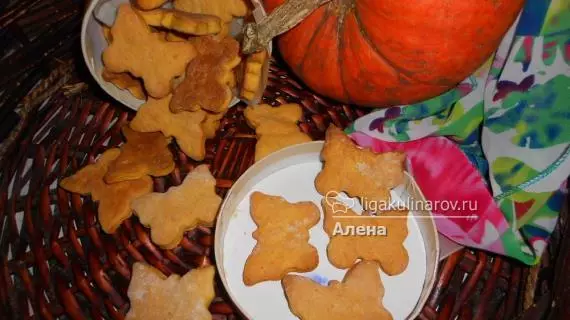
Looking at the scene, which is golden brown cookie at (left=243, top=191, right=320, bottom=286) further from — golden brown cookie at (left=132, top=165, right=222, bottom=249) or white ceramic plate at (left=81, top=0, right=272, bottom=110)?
white ceramic plate at (left=81, top=0, right=272, bottom=110)

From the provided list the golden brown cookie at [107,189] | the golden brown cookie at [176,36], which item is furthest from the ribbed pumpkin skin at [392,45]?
the golden brown cookie at [107,189]

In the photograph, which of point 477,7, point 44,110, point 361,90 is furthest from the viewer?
point 44,110

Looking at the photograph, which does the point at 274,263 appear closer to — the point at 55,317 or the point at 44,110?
the point at 55,317

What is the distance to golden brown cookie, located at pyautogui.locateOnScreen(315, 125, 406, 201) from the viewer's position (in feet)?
2.39

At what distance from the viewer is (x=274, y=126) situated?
81 cm

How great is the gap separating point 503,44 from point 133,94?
0.49m

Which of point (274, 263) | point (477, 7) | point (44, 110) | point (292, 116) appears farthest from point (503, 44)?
point (44, 110)

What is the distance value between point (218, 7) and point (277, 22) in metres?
0.17

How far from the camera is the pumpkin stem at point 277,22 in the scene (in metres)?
0.65

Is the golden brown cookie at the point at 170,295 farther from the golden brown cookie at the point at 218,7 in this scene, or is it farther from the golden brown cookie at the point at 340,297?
the golden brown cookie at the point at 218,7

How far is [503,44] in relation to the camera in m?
0.77

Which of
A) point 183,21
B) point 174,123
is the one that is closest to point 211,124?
point 174,123

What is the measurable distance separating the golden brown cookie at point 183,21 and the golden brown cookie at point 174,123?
100mm

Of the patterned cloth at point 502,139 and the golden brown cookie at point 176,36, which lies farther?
the golden brown cookie at point 176,36
